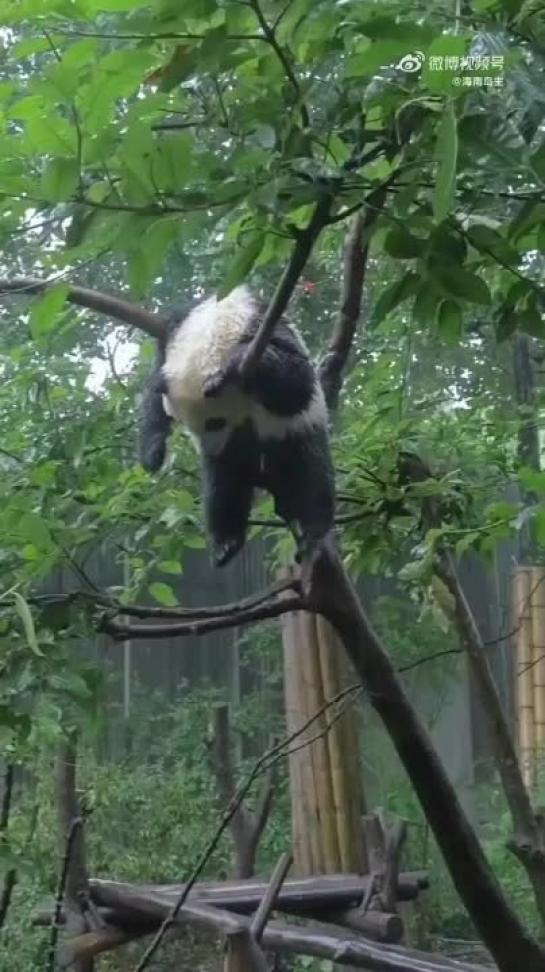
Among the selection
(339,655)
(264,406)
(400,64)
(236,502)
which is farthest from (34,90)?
(339,655)

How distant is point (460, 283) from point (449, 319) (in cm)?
5

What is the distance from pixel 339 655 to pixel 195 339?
115cm

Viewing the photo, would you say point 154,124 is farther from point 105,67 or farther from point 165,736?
point 165,736

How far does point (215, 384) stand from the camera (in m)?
1.03

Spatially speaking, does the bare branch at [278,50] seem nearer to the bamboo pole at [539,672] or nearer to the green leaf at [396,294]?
the green leaf at [396,294]

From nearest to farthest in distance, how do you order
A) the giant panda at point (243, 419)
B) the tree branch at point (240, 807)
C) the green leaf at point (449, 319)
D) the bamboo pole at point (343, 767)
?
the green leaf at point (449, 319), the giant panda at point (243, 419), the tree branch at point (240, 807), the bamboo pole at point (343, 767)

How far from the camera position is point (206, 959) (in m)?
1.99

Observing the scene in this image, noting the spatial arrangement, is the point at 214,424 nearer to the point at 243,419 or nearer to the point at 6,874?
the point at 243,419

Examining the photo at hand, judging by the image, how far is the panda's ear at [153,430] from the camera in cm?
123

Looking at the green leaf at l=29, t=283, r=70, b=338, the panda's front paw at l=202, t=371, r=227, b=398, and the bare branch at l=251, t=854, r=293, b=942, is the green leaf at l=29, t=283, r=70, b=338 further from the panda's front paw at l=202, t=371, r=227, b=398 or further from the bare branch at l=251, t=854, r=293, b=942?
the bare branch at l=251, t=854, r=293, b=942

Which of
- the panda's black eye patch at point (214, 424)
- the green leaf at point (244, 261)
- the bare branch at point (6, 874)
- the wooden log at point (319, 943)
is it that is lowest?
the wooden log at point (319, 943)

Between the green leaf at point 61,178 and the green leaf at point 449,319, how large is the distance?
248mm

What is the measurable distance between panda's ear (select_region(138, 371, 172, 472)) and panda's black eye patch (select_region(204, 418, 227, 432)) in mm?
110

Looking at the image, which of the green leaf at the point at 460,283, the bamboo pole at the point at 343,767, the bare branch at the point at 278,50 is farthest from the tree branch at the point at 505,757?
the bare branch at the point at 278,50
